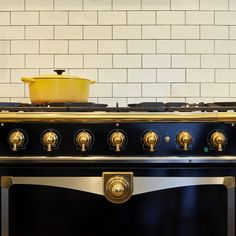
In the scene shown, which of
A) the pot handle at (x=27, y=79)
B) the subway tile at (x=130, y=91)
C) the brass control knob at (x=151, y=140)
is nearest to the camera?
the brass control knob at (x=151, y=140)

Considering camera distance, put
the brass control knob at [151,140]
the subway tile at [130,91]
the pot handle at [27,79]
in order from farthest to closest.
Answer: the subway tile at [130,91], the pot handle at [27,79], the brass control knob at [151,140]

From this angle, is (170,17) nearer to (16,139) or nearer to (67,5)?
(67,5)

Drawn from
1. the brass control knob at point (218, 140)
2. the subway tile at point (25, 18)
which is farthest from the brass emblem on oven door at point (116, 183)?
the subway tile at point (25, 18)

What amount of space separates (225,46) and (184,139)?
86 centimetres

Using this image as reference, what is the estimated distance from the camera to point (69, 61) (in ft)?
5.83

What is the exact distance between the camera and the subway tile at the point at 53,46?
178cm

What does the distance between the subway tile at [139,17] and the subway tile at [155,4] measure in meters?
0.03

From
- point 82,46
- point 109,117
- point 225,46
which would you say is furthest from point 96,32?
point 109,117

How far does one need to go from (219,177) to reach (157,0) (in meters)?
1.03

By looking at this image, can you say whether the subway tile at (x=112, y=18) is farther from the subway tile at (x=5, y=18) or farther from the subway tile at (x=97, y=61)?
the subway tile at (x=5, y=18)

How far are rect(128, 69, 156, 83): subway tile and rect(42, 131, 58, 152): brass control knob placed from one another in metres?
0.74

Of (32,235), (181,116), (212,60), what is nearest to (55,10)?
(212,60)

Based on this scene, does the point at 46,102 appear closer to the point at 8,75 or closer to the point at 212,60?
the point at 8,75

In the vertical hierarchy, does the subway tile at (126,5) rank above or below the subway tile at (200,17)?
above
